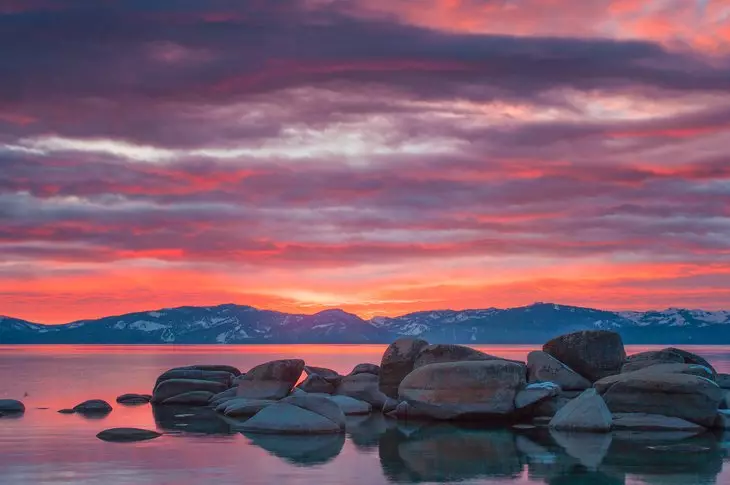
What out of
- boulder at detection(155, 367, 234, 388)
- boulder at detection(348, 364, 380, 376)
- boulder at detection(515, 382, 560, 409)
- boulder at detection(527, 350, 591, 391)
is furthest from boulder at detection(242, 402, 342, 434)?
boulder at detection(155, 367, 234, 388)

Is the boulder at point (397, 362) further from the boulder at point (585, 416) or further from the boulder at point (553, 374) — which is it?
the boulder at point (585, 416)

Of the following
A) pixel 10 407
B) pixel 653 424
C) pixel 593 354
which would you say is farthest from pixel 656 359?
pixel 10 407

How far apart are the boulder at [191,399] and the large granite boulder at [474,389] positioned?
13502 mm

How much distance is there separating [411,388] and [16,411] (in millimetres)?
16098

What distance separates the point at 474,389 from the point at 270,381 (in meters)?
11.8

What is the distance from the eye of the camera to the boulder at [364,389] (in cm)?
4534

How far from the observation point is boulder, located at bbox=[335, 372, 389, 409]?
149 feet

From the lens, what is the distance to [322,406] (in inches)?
1380

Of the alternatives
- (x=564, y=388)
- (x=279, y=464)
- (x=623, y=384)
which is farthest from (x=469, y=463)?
(x=564, y=388)

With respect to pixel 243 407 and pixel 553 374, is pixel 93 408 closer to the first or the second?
pixel 243 407

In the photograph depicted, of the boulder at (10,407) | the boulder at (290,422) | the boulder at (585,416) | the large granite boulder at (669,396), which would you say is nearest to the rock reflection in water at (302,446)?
the boulder at (290,422)

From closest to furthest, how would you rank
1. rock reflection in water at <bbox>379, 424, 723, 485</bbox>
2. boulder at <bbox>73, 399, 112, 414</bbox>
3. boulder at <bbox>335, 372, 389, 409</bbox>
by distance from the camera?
1. rock reflection in water at <bbox>379, 424, 723, 485</bbox>
2. boulder at <bbox>73, 399, 112, 414</bbox>
3. boulder at <bbox>335, 372, 389, 409</bbox>

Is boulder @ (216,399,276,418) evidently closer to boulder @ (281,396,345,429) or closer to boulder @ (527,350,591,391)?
boulder @ (281,396,345,429)

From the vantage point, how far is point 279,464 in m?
24.8
